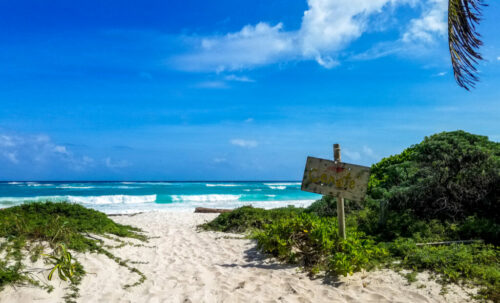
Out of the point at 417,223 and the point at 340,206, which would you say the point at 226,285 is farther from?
the point at 417,223

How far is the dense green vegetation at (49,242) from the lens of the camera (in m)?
4.66

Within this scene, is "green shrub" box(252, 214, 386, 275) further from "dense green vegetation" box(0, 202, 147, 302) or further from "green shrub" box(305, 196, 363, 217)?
"green shrub" box(305, 196, 363, 217)

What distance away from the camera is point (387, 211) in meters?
7.76

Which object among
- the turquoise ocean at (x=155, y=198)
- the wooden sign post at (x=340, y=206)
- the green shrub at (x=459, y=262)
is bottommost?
the turquoise ocean at (x=155, y=198)

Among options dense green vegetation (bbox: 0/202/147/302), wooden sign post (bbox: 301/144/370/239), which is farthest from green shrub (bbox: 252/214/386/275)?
dense green vegetation (bbox: 0/202/147/302)

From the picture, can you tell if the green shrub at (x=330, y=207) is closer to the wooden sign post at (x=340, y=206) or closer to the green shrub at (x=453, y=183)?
the green shrub at (x=453, y=183)

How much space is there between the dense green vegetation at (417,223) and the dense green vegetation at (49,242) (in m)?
2.91

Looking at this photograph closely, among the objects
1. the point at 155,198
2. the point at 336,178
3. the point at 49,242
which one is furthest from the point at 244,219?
the point at 155,198

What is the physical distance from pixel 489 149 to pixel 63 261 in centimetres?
924

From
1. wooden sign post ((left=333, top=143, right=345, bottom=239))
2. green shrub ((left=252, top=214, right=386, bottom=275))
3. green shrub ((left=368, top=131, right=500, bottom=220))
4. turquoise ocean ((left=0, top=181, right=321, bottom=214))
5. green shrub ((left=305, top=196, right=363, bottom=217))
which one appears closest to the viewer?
green shrub ((left=252, top=214, right=386, bottom=275))

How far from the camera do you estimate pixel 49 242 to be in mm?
5781

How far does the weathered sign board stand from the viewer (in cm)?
552

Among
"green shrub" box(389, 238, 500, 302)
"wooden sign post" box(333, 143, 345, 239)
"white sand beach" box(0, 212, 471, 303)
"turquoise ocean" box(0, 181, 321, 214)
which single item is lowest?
"turquoise ocean" box(0, 181, 321, 214)

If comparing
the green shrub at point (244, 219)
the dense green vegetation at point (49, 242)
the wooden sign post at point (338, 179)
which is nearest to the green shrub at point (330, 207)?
the green shrub at point (244, 219)
